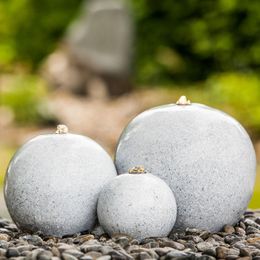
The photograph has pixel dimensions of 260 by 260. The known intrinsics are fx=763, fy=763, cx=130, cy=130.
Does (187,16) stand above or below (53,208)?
above

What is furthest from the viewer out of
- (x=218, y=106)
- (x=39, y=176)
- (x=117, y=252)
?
(x=218, y=106)

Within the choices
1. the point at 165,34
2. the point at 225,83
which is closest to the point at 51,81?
the point at 165,34

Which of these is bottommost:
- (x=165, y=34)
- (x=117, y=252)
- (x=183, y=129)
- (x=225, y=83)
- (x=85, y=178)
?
(x=117, y=252)

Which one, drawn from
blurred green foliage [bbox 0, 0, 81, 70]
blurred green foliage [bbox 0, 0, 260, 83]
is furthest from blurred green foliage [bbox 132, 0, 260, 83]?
blurred green foliage [bbox 0, 0, 81, 70]

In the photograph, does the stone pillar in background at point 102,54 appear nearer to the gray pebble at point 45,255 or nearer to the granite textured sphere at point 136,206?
the granite textured sphere at point 136,206

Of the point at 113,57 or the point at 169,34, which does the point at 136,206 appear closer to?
the point at 113,57

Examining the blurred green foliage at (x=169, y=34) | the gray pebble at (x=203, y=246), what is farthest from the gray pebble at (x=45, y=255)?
the blurred green foliage at (x=169, y=34)

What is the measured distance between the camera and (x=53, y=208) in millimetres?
5812

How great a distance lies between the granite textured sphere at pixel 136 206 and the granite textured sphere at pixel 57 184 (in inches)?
7.8

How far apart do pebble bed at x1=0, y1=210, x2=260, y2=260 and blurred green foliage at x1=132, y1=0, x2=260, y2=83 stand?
1128cm

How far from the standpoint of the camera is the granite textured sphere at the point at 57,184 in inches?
228

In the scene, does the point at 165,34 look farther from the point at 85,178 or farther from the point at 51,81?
the point at 85,178

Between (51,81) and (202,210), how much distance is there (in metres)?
12.6

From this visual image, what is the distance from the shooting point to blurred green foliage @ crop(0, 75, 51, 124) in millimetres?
15773
